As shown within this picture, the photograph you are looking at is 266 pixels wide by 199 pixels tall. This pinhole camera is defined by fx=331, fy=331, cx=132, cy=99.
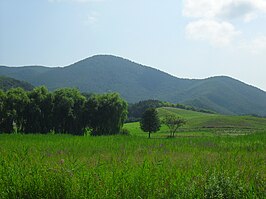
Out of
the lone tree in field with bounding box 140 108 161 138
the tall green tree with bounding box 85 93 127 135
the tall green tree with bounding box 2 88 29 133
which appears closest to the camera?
the tall green tree with bounding box 2 88 29 133

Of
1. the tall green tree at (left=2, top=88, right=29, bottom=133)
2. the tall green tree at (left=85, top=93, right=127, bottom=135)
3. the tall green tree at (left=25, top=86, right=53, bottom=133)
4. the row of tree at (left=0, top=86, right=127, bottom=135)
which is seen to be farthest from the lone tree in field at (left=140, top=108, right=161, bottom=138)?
the tall green tree at (left=2, top=88, right=29, bottom=133)

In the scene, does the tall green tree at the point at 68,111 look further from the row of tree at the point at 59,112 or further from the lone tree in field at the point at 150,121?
the lone tree in field at the point at 150,121

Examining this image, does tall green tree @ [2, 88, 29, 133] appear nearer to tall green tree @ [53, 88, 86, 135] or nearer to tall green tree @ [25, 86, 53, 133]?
tall green tree @ [25, 86, 53, 133]

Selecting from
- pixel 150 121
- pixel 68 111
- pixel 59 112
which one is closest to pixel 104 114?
pixel 68 111

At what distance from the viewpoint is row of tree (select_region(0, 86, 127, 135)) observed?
163 ft

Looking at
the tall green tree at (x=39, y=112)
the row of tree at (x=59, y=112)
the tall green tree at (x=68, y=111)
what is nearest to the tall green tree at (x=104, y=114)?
the row of tree at (x=59, y=112)

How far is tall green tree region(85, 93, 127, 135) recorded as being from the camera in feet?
187

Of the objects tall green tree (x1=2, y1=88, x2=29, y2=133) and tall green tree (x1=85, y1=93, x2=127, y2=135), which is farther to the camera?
tall green tree (x1=85, y1=93, x2=127, y2=135)

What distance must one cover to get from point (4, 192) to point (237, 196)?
15.7 feet

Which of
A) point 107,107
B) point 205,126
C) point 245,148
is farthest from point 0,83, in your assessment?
point 245,148

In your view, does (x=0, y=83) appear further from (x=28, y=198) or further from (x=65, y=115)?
(x=28, y=198)

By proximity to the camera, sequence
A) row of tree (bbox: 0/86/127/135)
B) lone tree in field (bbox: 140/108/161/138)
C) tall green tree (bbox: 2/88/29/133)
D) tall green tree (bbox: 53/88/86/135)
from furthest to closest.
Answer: lone tree in field (bbox: 140/108/161/138)
tall green tree (bbox: 53/88/86/135)
row of tree (bbox: 0/86/127/135)
tall green tree (bbox: 2/88/29/133)

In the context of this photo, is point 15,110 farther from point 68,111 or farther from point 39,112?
point 68,111

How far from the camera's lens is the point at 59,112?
53.7m
